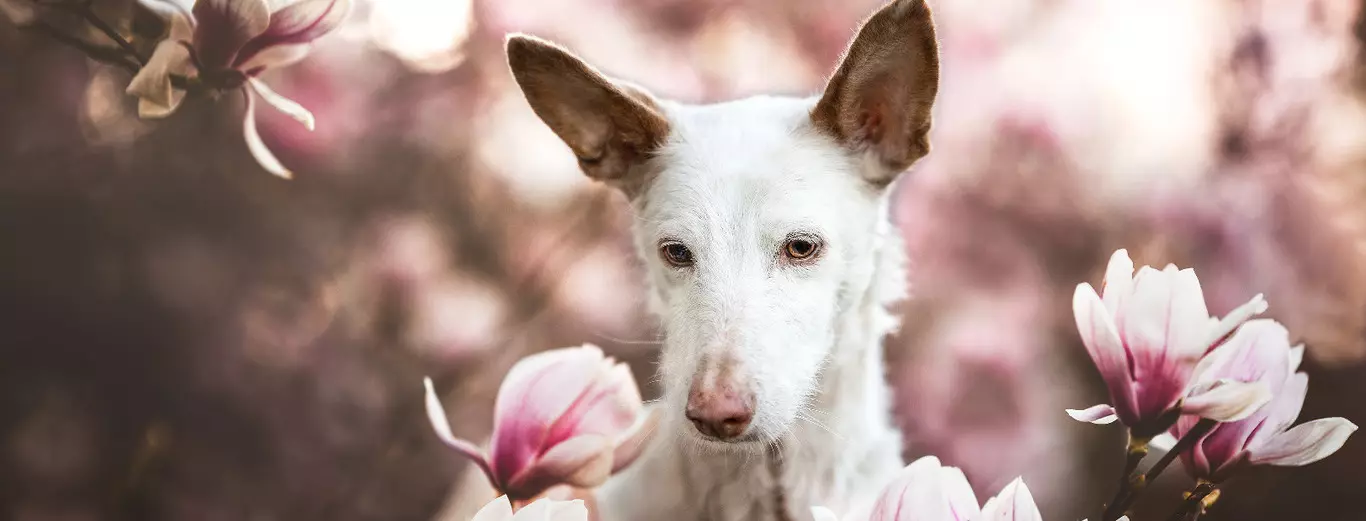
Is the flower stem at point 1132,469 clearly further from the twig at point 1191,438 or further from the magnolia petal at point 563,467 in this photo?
the magnolia petal at point 563,467

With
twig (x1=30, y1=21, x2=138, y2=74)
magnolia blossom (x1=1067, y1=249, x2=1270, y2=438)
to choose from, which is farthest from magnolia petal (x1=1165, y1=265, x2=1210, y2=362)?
twig (x1=30, y1=21, x2=138, y2=74)

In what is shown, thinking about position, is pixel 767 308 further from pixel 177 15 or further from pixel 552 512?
pixel 177 15

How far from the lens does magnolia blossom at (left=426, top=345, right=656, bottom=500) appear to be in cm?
54

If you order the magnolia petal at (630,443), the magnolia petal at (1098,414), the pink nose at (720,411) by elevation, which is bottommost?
the magnolia petal at (630,443)

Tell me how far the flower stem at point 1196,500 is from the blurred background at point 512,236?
13 centimetres

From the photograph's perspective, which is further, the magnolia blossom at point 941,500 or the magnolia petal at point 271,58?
the magnolia petal at point 271,58

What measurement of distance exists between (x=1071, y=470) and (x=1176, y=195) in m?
0.27

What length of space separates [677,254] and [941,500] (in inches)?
10.3

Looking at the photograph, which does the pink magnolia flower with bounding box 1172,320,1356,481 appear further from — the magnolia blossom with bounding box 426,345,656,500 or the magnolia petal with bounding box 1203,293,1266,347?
the magnolia blossom with bounding box 426,345,656,500

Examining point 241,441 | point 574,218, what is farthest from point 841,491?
point 241,441

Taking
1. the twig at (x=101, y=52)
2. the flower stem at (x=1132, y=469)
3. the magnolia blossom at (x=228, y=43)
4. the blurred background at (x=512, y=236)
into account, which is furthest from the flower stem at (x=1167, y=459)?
the twig at (x=101, y=52)

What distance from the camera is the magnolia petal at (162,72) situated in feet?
1.77

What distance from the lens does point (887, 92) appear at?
62 centimetres

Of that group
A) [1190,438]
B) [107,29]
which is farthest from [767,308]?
[107,29]
